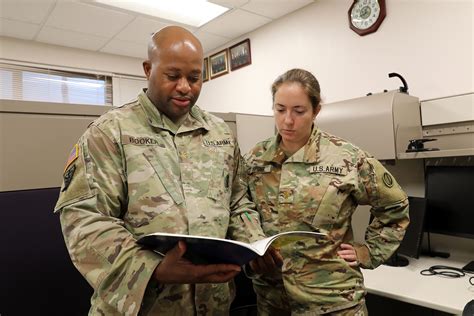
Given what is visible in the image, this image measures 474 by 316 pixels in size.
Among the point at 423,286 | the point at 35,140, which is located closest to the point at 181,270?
the point at 35,140

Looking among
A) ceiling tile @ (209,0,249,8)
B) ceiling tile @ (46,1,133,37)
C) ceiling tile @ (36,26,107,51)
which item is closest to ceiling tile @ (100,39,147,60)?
ceiling tile @ (36,26,107,51)

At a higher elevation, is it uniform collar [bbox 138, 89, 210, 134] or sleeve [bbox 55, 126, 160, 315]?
uniform collar [bbox 138, 89, 210, 134]

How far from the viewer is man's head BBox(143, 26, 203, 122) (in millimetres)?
884

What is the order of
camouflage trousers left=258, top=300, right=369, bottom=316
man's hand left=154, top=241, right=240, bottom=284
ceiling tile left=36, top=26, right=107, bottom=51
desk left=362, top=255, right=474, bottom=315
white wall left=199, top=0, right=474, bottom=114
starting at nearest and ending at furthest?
man's hand left=154, top=241, right=240, bottom=284
camouflage trousers left=258, top=300, right=369, bottom=316
desk left=362, top=255, right=474, bottom=315
white wall left=199, top=0, right=474, bottom=114
ceiling tile left=36, top=26, right=107, bottom=51

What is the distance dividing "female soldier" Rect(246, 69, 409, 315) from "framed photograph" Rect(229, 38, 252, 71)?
2.52 meters

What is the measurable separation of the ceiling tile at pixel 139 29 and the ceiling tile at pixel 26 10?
2.31 ft

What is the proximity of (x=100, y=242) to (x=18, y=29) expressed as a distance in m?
3.55

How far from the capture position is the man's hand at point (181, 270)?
27.0 inches

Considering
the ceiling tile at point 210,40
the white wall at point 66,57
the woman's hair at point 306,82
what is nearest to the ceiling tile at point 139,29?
the ceiling tile at point 210,40

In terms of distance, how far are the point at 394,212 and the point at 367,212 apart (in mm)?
1102

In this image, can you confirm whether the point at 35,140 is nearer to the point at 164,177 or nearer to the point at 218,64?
the point at 164,177

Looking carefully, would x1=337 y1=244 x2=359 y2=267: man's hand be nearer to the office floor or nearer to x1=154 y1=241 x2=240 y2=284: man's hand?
x1=154 y1=241 x2=240 y2=284: man's hand

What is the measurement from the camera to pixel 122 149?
2.70 feet

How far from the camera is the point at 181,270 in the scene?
692 mm
